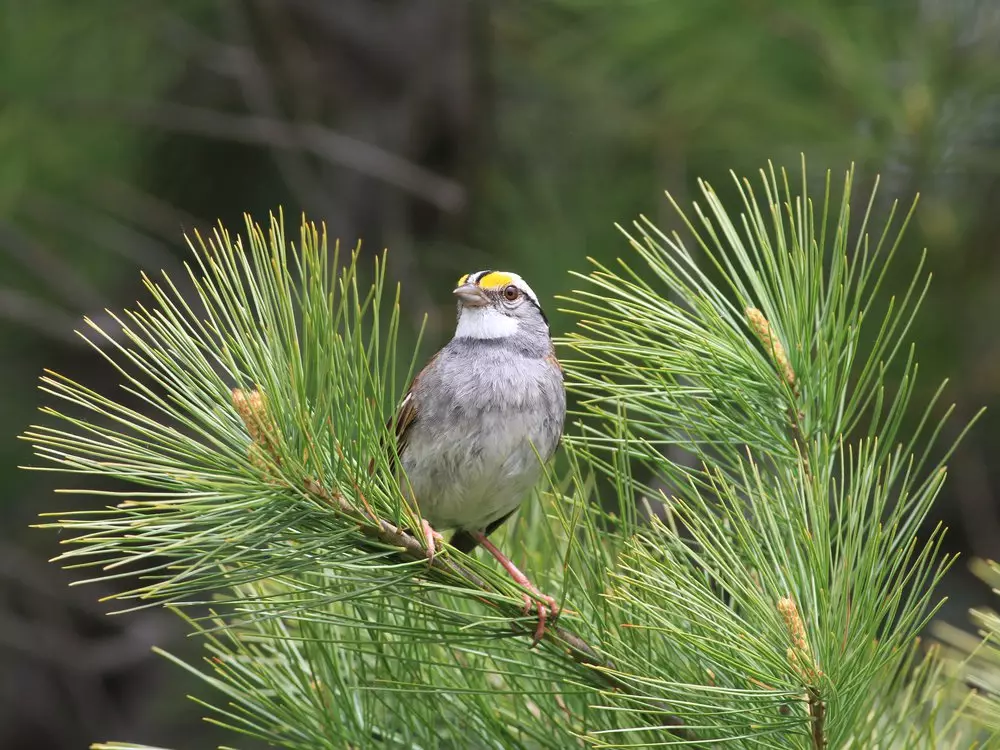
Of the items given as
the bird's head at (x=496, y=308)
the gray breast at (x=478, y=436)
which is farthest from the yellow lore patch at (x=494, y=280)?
the gray breast at (x=478, y=436)

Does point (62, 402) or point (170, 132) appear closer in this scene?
point (170, 132)

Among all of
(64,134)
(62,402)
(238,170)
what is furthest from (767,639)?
(62,402)

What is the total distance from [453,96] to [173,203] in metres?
1.52

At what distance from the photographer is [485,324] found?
11.1ft

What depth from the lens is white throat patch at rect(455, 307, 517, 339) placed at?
335cm

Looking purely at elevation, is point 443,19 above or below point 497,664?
above

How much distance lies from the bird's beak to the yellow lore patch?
66 millimetres

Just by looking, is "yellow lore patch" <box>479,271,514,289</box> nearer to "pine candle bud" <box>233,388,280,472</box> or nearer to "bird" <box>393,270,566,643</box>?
"bird" <box>393,270,566,643</box>

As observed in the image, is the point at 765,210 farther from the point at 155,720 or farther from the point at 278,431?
the point at 155,720

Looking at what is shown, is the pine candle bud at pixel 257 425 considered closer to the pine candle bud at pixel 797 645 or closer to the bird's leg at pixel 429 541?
the bird's leg at pixel 429 541

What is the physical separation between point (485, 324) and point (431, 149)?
7.87ft

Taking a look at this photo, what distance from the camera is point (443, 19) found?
540 cm

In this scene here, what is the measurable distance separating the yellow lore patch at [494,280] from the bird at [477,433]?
348 millimetres

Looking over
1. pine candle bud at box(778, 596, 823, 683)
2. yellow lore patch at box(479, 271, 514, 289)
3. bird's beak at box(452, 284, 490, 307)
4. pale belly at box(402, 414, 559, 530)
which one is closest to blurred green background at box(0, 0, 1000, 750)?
yellow lore patch at box(479, 271, 514, 289)
